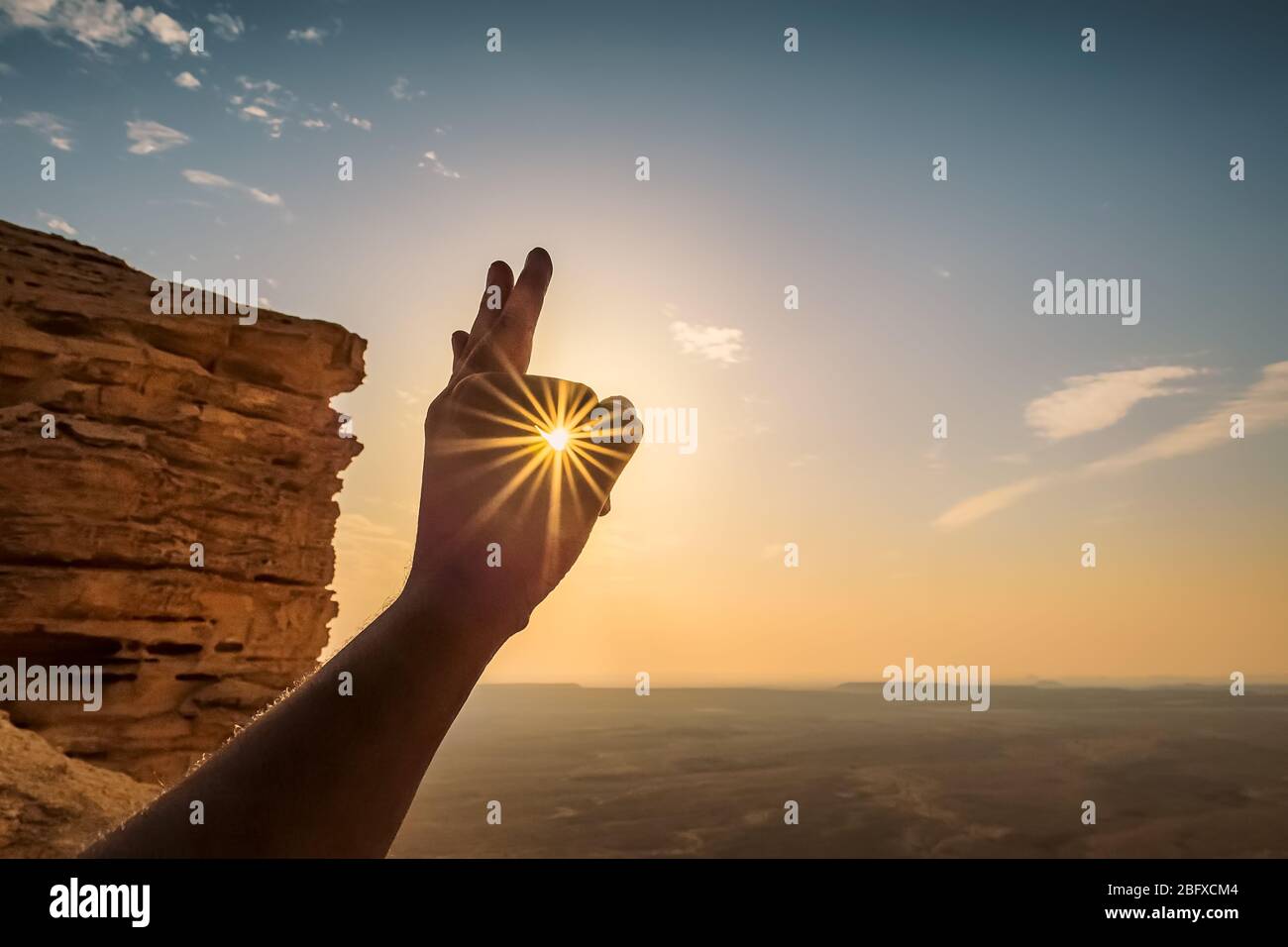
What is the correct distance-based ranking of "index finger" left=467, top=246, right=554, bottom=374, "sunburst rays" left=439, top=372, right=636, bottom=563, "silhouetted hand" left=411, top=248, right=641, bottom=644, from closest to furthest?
"silhouetted hand" left=411, top=248, right=641, bottom=644
"sunburst rays" left=439, top=372, right=636, bottom=563
"index finger" left=467, top=246, right=554, bottom=374

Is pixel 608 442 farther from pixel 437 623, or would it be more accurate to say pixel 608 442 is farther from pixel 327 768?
pixel 327 768

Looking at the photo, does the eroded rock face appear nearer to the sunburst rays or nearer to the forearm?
the sunburst rays

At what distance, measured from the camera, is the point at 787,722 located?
9012cm

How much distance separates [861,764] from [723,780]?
12.3 meters

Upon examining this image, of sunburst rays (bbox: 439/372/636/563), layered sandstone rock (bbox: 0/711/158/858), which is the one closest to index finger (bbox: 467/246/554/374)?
sunburst rays (bbox: 439/372/636/563)

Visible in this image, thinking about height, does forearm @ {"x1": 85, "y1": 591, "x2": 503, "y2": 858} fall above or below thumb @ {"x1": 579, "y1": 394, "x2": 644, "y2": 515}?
below

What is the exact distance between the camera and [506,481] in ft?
3.74

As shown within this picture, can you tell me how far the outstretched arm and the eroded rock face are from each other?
13838 mm

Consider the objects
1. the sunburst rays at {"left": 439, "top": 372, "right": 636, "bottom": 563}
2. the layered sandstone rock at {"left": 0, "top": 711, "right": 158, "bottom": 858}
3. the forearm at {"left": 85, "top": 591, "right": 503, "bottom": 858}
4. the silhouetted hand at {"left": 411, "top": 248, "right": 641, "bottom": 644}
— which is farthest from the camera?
the layered sandstone rock at {"left": 0, "top": 711, "right": 158, "bottom": 858}

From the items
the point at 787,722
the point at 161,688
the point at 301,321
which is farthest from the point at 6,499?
the point at 787,722

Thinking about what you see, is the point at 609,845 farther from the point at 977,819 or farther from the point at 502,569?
the point at 502,569

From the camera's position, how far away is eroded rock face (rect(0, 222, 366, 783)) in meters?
11.7
